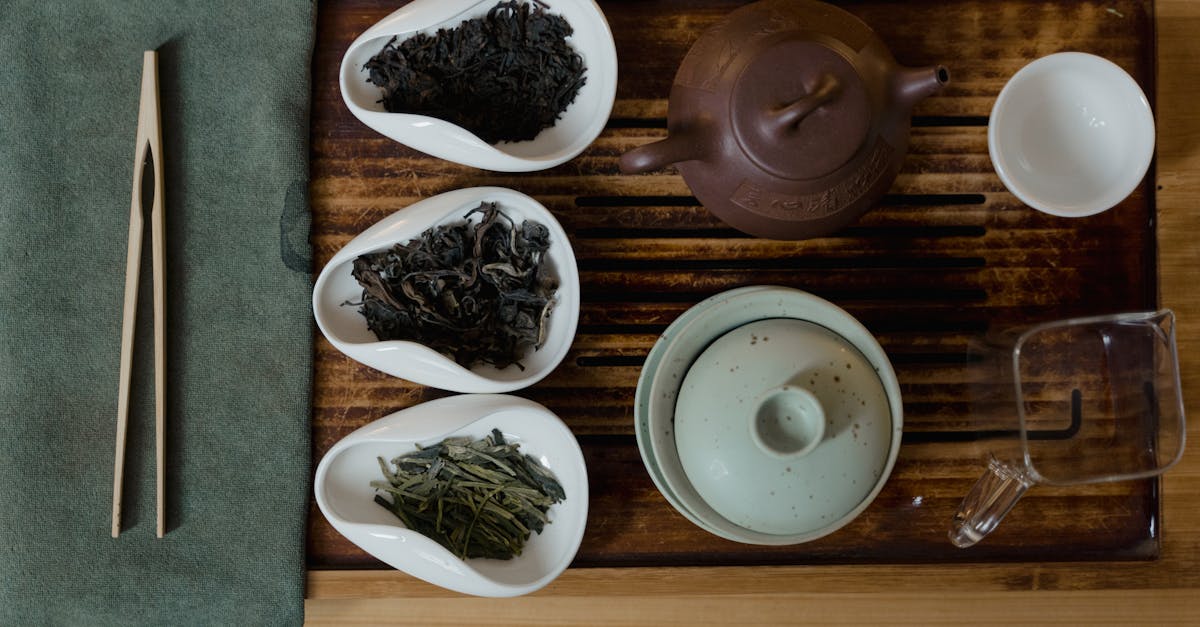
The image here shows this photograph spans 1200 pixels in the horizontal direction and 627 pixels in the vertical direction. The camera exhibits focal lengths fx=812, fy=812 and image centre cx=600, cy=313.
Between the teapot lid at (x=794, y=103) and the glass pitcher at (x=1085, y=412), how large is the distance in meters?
0.37

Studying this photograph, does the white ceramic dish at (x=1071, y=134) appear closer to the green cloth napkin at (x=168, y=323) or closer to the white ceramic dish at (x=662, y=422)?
the white ceramic dish at (x=662, y=422)

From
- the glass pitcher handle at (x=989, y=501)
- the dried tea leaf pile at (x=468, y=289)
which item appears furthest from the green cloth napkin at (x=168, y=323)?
the glass pitcher handle at (x=989, y=501)

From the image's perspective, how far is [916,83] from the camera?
33.6 inches

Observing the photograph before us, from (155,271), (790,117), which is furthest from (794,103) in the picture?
(155,271)

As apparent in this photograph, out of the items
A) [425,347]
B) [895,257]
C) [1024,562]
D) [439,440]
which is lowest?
[1024,562]

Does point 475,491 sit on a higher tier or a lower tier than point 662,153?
lower

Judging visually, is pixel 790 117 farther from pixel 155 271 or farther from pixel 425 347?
pixel 155 271

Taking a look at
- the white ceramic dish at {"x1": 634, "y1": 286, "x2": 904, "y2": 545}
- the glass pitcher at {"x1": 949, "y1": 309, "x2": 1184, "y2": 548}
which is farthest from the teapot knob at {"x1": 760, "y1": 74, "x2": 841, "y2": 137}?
the glass pitcher at {"x1": 949, "y1": 309, "x2": 1184, "y2": 548}

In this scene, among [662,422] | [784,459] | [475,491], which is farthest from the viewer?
[475,491]

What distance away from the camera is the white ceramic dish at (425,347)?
99 centimetres

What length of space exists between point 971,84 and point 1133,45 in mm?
225

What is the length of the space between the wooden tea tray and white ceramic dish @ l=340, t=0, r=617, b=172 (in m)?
0.07

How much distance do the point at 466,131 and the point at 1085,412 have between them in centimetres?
87

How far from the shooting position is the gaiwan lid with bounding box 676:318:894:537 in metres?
0.82
